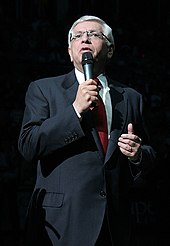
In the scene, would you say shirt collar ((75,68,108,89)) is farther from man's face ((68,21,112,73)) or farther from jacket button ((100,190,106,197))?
jacket button ((100,190,106,197))

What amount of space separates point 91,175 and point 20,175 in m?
6.39

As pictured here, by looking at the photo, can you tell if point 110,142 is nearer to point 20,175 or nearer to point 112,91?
point 112,91

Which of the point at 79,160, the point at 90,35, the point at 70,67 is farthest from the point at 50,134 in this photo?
the point at 70,67

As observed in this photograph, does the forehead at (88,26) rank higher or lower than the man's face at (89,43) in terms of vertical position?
higher

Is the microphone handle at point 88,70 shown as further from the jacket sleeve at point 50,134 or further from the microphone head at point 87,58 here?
the jacket sleeve at point 50,134

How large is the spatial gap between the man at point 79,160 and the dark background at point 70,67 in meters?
3.84

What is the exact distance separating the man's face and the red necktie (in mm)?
204

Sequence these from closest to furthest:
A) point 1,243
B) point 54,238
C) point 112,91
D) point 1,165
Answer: point 54,238 → point 112,91 → point 1,243 → point 1,165

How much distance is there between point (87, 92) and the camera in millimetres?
2256

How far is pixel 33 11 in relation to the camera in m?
14.2

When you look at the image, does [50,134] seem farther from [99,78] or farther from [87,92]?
[99,78]

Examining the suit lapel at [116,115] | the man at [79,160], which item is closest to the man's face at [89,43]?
the man at [79,160]

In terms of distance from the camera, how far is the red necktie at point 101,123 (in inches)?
98.7

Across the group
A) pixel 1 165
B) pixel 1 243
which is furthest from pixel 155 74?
pixel 1 243
